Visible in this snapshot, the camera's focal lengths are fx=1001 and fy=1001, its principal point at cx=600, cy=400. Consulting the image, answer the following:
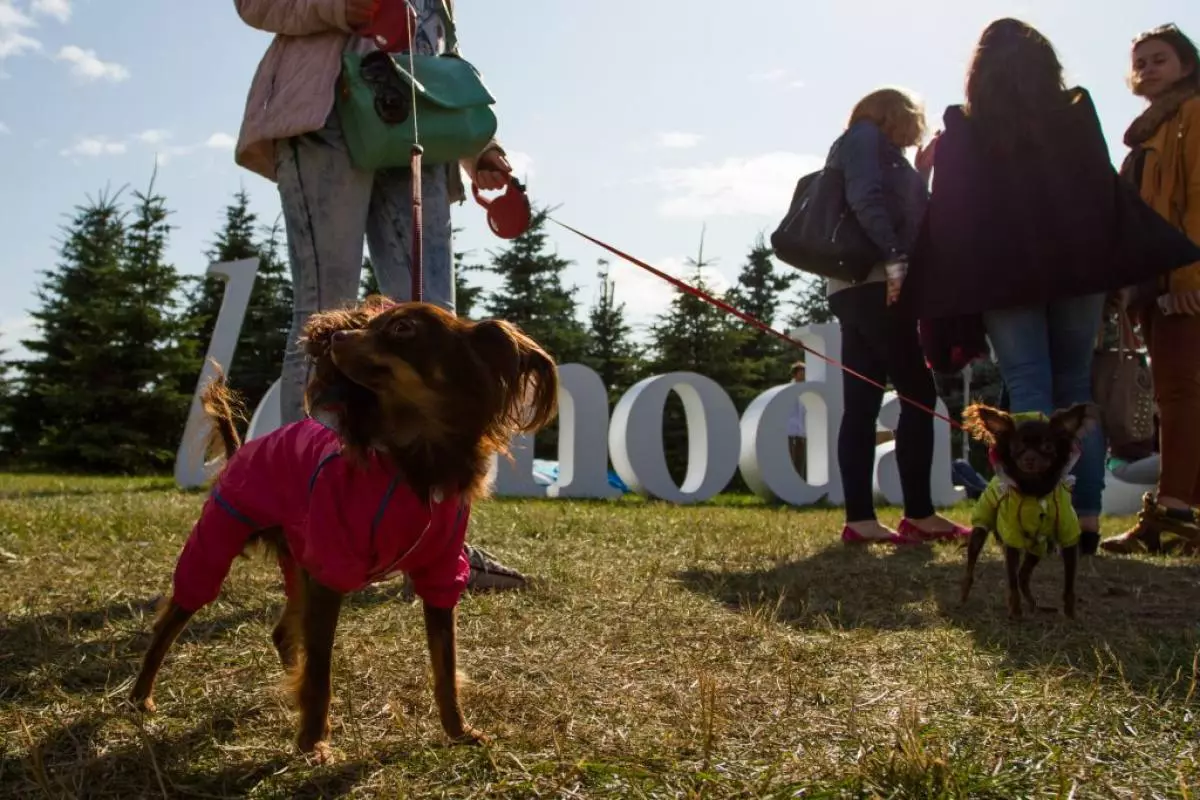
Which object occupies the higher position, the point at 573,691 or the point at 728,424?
the point at 728,424

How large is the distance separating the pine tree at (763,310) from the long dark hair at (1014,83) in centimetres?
1901

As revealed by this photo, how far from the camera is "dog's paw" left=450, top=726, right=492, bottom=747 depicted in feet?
6.50

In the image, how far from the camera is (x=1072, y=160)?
4207mm

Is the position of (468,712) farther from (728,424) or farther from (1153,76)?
(728,424)

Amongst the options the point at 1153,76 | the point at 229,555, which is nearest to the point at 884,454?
the point at 1153,76

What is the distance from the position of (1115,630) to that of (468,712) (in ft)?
6.63

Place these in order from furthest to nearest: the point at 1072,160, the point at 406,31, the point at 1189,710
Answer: the point at 1072,160
the point at 406,31
the point at 1189,710

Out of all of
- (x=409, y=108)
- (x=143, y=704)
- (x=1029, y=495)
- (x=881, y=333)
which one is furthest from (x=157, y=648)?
(x=881, y=333)

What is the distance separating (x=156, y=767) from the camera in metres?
1.74

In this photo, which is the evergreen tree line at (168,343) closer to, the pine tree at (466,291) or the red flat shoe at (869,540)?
the pine tree at (466,291)

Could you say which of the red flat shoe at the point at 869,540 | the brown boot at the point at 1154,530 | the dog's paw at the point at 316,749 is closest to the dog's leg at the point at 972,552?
the red flat shoe at the point at 869,540

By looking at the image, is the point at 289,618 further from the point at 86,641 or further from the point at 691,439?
the point at 691,439

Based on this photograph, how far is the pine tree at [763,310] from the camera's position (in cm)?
2414

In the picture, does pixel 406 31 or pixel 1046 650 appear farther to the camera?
pixel 406 31
